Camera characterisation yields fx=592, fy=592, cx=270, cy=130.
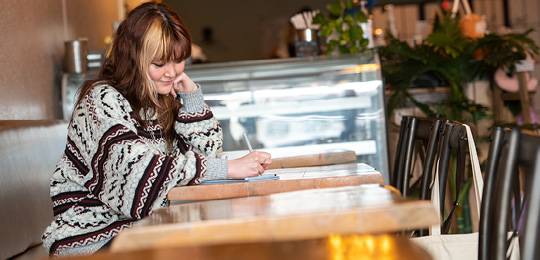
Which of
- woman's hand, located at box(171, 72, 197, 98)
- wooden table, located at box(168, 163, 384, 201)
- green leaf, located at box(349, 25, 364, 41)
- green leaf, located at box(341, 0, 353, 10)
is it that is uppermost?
green leaf, located at box(341, 0, 353, 10)

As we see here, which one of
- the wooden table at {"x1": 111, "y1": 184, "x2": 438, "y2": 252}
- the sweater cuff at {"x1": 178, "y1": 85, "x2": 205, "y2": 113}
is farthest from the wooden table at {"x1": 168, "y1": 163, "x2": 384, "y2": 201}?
the sweater cuff at {"x1": 178, "y1": 85, "x2": 205, "y2": 113}

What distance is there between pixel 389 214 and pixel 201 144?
128 centimetres

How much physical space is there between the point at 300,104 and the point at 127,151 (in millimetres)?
1681

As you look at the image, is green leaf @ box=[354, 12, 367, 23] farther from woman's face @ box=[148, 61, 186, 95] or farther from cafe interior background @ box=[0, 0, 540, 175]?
woman's face @ box=[148, 61, 186, 95]

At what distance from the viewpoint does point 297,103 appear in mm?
3119

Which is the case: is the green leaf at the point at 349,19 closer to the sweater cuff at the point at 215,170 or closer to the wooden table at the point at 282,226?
the sweater cuff at the point at 215,170

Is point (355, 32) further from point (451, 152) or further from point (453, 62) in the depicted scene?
point (451, 152)

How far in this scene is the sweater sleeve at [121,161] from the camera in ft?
4.98

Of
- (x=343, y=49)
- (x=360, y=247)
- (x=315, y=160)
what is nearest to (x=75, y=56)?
(x=343, y=49)

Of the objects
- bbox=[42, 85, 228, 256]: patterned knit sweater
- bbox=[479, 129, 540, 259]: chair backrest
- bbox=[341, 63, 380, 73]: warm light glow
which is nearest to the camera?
bbox=[479, 129, 540, 259]: chair backrest

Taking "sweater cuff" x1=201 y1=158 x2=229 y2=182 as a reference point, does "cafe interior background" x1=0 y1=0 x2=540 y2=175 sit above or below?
above

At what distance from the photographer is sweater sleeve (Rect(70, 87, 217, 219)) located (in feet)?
4.98

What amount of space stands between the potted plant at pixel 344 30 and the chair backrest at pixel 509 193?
7.62 feet

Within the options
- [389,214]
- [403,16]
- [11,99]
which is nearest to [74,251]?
[389,214]
